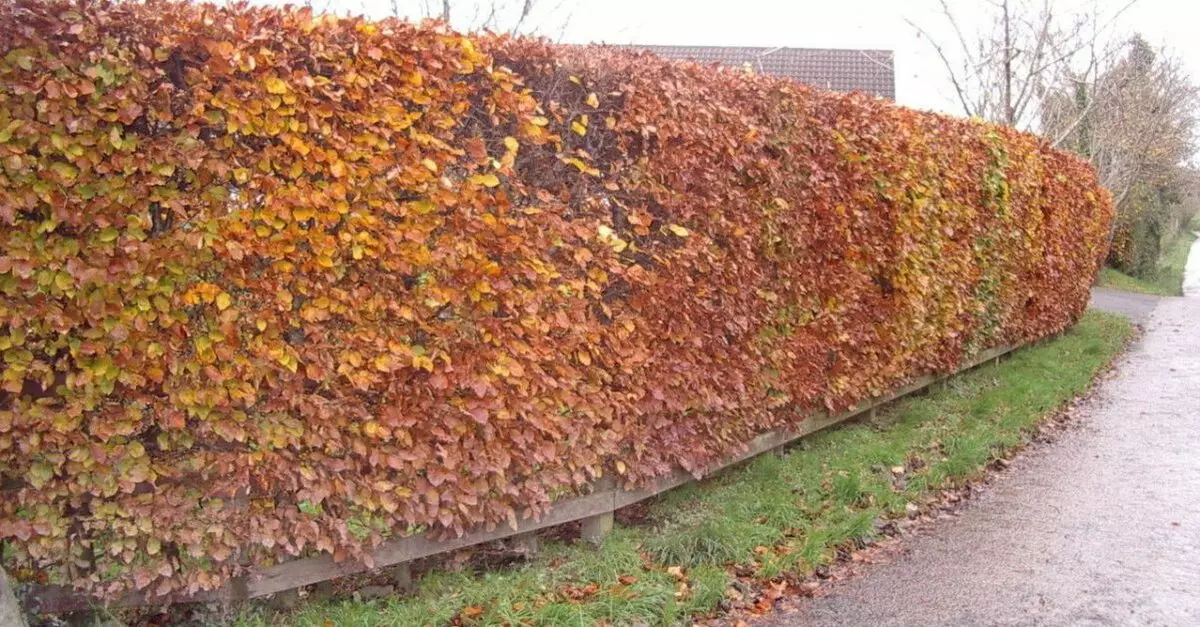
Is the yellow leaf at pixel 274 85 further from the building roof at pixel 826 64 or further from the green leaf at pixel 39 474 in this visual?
the building roof at pixel 826 64

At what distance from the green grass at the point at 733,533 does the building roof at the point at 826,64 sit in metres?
22.1

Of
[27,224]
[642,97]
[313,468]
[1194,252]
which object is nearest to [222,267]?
[27,224]

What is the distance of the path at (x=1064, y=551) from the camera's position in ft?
15.3

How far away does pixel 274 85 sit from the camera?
12.1ft

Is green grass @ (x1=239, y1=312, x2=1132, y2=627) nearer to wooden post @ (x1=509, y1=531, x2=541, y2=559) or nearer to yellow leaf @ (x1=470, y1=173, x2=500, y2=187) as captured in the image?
wooden post @ (x1=509, y1=531, x2=541, y2=559)

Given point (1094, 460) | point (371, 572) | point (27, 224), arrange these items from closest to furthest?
point (27, 224), point (371, 572), point (1094, 460)

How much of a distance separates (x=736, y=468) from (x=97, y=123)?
4620 mm

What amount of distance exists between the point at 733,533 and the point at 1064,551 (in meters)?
1.96

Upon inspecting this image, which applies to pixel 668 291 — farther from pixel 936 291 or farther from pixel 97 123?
pixel 936 291

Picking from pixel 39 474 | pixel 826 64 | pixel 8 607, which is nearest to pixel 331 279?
pixel 39 474

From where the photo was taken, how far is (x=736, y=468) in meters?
6.75

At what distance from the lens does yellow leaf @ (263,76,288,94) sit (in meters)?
3.69

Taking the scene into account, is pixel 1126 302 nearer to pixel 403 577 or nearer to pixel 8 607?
pixel 403 577

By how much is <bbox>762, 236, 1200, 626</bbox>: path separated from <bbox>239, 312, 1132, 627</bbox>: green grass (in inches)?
12.8
